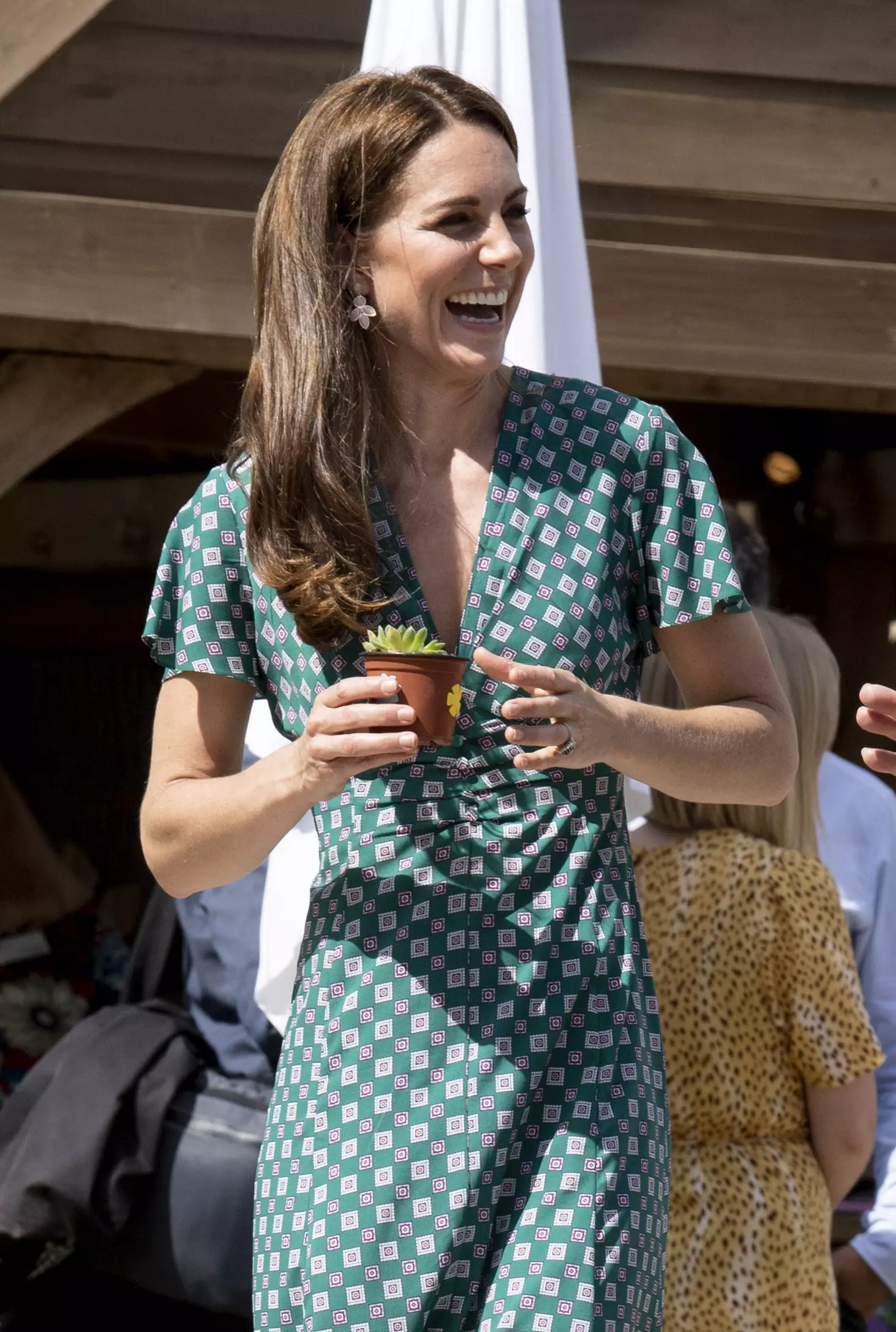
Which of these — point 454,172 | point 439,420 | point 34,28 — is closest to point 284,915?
point 439,420

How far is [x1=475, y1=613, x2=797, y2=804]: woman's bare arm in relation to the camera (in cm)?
135

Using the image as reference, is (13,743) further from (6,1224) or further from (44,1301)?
(6,1224)

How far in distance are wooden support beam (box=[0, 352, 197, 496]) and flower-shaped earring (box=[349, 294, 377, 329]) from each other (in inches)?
90.0

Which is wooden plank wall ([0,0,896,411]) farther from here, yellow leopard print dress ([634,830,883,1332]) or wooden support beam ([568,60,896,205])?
yellow leopard print dress ([634,830,883,1332])

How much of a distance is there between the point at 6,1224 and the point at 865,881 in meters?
1.59

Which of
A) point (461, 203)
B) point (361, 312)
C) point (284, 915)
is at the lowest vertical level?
point (284, 915)

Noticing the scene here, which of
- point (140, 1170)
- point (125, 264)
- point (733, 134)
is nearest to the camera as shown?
point (140, 1170)

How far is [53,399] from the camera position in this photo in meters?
3.89

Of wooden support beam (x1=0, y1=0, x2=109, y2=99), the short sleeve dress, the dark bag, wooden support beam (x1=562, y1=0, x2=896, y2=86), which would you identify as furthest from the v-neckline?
wooden support beam (x1=562, y1=0, x2=896, y2=86)

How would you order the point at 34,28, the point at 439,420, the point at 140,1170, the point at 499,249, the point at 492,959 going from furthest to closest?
the point at 34,28 < the point at 140,1170 < the point at 439,420 < the point at 499,249 < the point at 492,959

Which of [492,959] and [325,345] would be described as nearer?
[492,959]

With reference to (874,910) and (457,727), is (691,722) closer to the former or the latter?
(457,727)

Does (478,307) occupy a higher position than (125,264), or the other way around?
(478,307)

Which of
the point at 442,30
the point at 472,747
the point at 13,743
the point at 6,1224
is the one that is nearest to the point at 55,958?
the point at 6,1224
